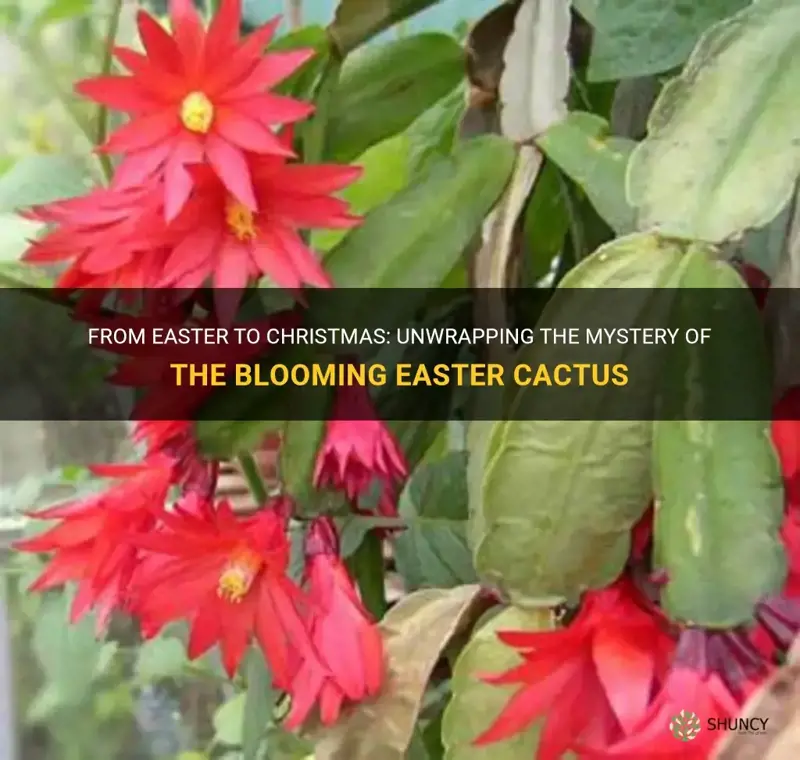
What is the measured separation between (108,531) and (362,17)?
8.4 inches

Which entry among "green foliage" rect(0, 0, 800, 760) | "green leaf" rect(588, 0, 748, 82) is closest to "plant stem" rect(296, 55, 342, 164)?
"green foliage" rect(0, 0, 800, 760)

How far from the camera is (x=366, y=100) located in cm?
40

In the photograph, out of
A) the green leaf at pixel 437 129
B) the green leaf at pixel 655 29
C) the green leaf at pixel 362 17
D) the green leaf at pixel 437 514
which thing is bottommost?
the green leaf at pixel 437 514

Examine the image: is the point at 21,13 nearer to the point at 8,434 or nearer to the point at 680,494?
the point at 8,434

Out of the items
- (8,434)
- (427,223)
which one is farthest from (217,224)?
(8,434)

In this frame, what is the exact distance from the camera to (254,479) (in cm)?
39

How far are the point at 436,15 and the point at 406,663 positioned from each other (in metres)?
0.26

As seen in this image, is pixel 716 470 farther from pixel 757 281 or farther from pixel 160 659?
pixel 160 659

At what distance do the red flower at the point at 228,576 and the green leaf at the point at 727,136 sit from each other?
0.58 ft

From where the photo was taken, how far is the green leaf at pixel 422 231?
0.35m

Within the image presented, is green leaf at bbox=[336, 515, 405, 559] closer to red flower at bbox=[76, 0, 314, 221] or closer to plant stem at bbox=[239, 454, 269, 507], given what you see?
plant stem at bbox=[239, 454, 269, 507]

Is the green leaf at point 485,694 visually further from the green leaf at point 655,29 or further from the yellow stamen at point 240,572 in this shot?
the green leaf at point 655,29

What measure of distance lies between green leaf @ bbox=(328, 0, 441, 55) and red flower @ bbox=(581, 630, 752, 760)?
0.78 ft

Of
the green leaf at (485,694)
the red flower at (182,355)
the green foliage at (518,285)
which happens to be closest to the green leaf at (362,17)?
the green foliage at (518,285)
